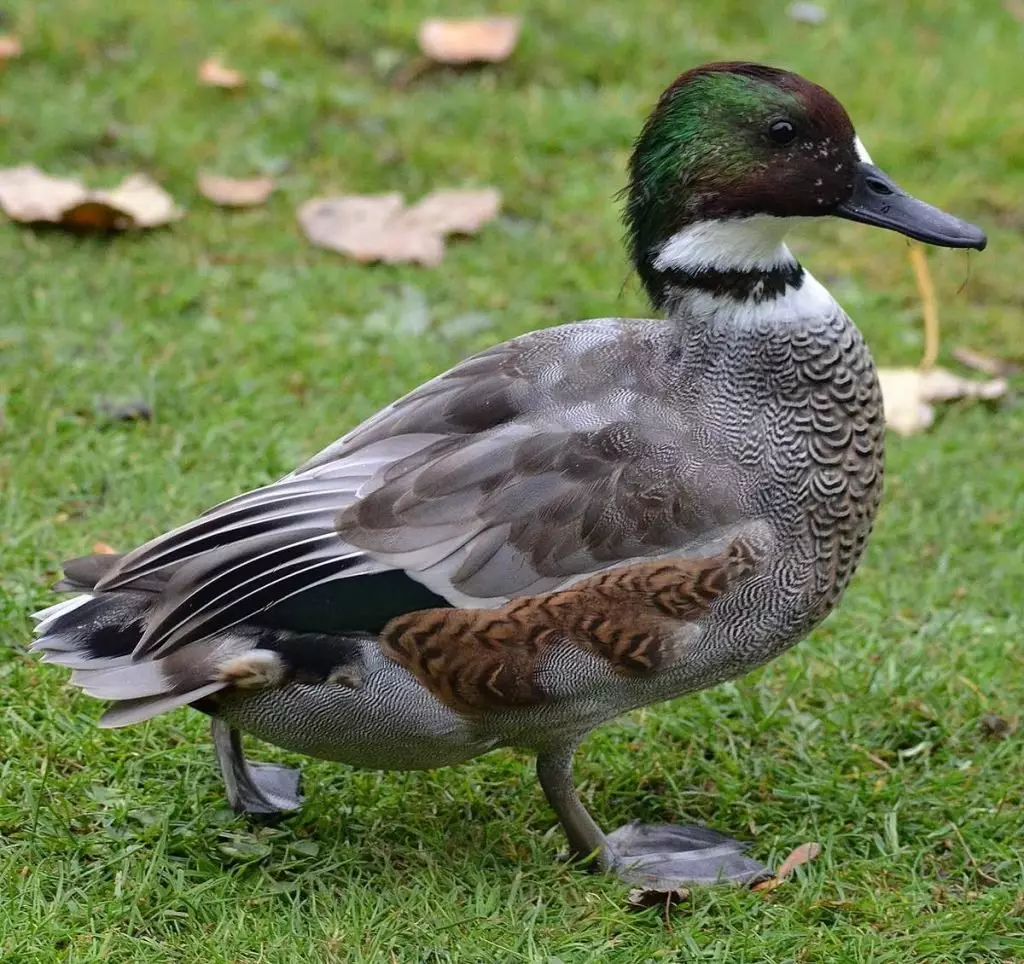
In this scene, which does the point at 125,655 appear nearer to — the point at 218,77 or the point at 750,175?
the point at 750,175

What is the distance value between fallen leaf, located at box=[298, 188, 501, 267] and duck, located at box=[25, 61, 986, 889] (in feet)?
7.39

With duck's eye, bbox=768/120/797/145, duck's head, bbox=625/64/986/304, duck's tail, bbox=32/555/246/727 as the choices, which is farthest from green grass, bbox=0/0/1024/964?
duck's eye, bbox=768/120/797/145

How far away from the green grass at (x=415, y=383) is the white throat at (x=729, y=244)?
1.12m

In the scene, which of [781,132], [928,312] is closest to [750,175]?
[781,132]

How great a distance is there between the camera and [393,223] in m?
5.61

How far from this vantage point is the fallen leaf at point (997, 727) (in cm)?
370

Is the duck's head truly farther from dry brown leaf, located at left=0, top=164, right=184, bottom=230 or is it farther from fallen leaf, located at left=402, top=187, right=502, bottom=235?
dry brown leaf, located at left=0, top=164, right=184, bottom=230

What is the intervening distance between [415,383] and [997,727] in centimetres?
205

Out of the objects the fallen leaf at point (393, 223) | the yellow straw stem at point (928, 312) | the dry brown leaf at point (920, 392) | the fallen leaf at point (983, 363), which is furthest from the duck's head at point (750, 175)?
the fallen leaf at point (393, 223)

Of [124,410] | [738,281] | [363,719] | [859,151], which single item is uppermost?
[859,151]

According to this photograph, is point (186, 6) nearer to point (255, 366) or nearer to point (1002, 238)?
point (255, 366)

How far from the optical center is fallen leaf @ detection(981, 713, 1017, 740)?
12.1 ft

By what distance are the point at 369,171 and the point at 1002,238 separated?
7.69 feet

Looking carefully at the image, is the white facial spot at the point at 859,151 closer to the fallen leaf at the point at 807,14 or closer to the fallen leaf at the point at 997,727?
the fallen leaf at the point at 997,727
